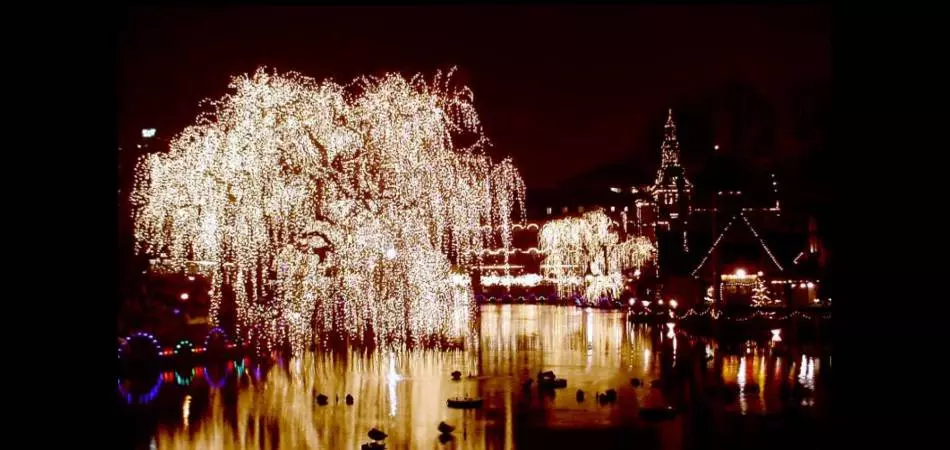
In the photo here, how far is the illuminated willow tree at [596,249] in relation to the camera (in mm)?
62000

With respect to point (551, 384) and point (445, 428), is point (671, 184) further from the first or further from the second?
point (445, 428)

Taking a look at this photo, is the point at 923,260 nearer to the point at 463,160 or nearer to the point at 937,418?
the point at 937,418

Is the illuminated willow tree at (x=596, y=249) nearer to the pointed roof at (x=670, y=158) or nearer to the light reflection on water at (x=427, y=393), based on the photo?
the pointed roof at (x=670, y=158)

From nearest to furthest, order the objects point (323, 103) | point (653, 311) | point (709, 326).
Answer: point (323, 103)
point (709, 326)
point (653, 311)

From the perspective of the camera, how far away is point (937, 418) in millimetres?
14742

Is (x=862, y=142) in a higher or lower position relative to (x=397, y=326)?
higher

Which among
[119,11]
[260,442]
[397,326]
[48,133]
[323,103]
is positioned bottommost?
[260,442]

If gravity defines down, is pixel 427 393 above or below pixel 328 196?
below

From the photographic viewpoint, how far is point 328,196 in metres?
23.4

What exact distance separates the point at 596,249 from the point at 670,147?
650 inches

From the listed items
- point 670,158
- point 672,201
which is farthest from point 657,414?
point 672,201

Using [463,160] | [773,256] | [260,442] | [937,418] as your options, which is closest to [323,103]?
[463,160]

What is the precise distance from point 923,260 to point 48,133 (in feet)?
22.5

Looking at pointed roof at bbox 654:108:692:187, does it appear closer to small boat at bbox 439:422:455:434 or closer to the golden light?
the golden light
